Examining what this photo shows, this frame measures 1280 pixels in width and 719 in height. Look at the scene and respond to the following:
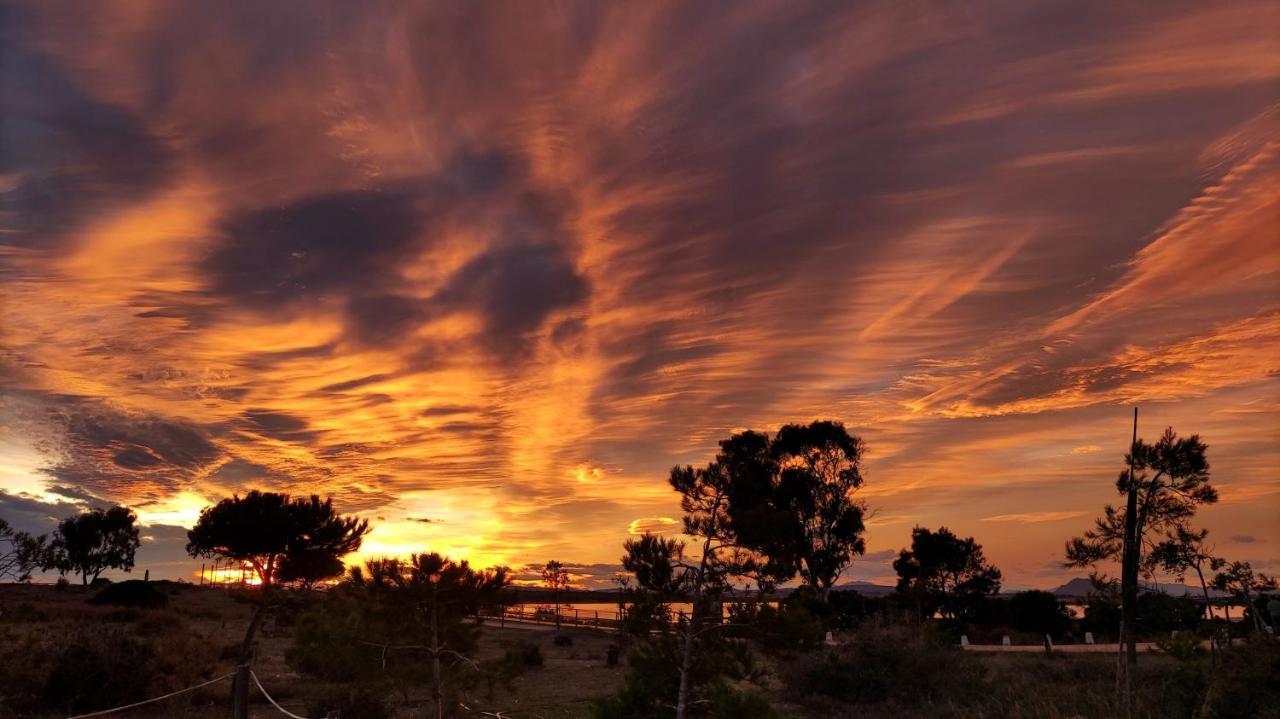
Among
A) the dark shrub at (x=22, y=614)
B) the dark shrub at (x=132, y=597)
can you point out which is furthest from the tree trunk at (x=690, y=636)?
the dark shrub at (x=132, y=597)

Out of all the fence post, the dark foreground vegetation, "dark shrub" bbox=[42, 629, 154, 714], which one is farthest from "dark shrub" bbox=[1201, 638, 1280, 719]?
"dark shrub" bbox=[42, 629, 154, 714]

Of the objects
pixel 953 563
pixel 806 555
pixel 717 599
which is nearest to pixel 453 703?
pixel 717 599

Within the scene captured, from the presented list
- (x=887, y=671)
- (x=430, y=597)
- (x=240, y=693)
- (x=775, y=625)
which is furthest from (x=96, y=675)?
(x=887, y=671)

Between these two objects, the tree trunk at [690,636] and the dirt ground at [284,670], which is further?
the dirt ground at [284,670]

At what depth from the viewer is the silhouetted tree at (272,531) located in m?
39.1

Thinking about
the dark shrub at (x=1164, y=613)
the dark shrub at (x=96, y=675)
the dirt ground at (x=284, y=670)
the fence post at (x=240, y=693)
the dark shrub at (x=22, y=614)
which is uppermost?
the dark shrub at (x=1164, y=613)

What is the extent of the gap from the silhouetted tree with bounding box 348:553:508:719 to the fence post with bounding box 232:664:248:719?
2889mm

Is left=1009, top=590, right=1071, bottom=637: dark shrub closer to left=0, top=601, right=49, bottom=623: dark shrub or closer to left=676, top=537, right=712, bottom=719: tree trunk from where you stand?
left=676, top=537, right=712, bottom=719: tree trunk

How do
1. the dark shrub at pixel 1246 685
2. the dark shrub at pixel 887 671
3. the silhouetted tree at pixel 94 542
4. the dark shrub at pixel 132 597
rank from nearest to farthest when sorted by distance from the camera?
1. the dark shrub at pixel 1246 685
2. the dark shrub at pixel 887 671
3. the dark shrub at pixel 132 597
4. the silhouetted tree at pixel 94 542

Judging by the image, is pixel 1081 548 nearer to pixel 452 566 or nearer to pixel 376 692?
pixel 452 566

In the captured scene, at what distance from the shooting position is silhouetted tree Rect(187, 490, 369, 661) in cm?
3912

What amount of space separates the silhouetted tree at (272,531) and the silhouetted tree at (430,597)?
25966mm

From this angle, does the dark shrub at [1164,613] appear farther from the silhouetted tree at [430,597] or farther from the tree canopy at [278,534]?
the tree canopy at [278,534]

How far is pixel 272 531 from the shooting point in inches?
1542
